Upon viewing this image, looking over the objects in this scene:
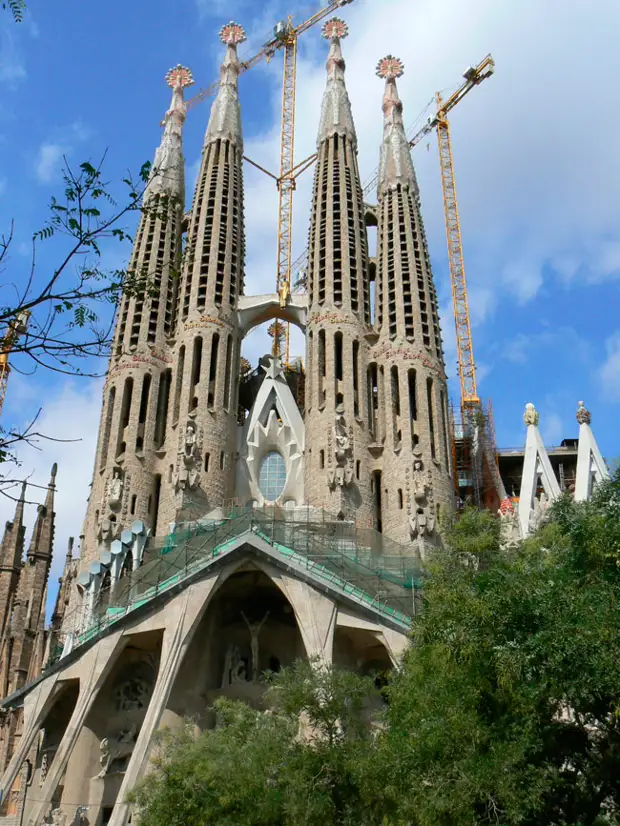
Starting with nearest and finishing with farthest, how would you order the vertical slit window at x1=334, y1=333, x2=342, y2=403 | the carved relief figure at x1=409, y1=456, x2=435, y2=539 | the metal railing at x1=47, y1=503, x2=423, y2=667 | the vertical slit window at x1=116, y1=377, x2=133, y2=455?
the metal railing at x1=47, y1=503, x2=423, y2=667
the carved relief figure at x1=409, y1=456, x2=435, y2=539
the vertical slit window at x1=116, y1=377, x2=133, y2=455
the vertical slit window at x1=334, y1=333, x2=342, y2=403

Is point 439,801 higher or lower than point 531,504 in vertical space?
lower

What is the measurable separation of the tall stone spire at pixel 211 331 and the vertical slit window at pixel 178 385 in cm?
4

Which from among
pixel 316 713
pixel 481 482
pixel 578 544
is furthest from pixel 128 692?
pixel 481 482

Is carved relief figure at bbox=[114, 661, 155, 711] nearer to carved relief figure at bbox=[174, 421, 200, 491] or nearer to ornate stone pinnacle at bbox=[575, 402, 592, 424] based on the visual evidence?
carved relief figure at bbox=[174, 421, 200, 491]

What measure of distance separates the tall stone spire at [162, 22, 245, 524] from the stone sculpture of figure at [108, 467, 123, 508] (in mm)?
1601

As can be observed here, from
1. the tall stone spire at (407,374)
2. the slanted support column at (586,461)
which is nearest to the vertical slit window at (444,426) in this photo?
the tall stone spire at (407,374)

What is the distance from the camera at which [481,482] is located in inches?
1789

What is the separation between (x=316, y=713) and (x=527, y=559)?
15.3ft

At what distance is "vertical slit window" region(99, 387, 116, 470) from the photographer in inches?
1239

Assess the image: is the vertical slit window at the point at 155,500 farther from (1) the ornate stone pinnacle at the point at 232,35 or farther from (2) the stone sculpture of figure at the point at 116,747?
(1) the ornate stone pinnacle at the point at 232,35

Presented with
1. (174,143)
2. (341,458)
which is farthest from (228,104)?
(341,458)

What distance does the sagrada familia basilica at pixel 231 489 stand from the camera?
81.3 feet

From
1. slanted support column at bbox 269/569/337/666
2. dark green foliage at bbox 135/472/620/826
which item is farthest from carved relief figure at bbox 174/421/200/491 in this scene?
dark green foliage at bbox 135/472/620/826

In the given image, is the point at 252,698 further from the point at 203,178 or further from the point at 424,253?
the point at 203,178
